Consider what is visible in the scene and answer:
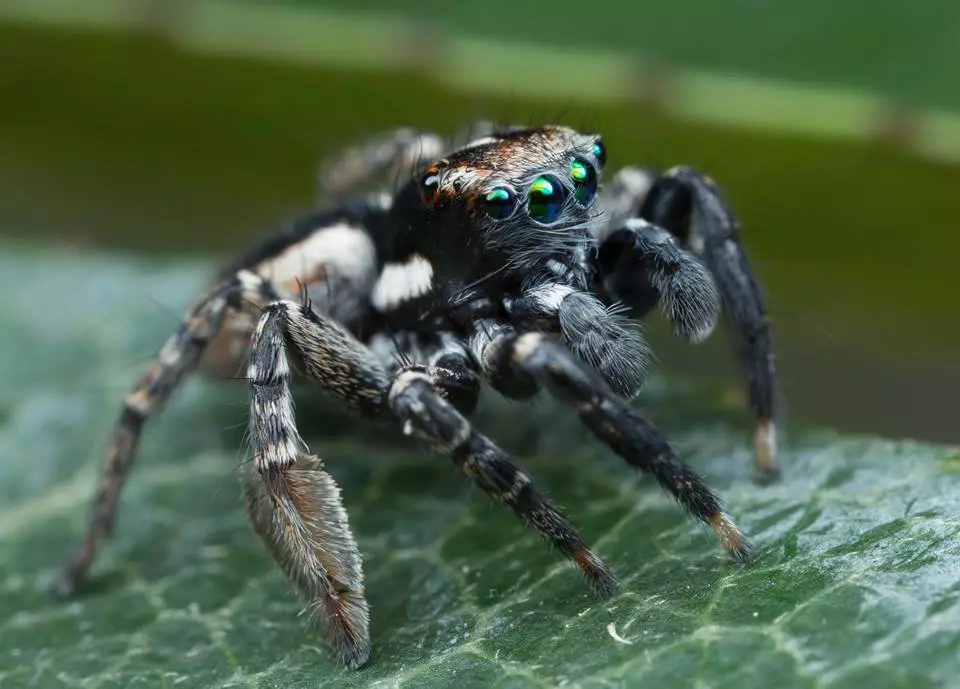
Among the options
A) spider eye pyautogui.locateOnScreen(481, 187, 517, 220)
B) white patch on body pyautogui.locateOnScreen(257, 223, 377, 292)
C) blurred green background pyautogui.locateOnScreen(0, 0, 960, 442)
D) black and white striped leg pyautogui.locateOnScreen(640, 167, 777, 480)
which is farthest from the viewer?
blurred green background pyautogui.locateOnScreen(0, 0, 960, 442)

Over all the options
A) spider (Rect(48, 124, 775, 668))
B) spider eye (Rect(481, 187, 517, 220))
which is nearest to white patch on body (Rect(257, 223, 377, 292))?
spider (Rect(48, 124, 775, 668))

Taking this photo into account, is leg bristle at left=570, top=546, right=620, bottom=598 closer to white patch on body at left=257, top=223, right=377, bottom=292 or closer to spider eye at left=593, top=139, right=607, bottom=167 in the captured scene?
spider eye at left=593, top=139, right=607, bottom=167

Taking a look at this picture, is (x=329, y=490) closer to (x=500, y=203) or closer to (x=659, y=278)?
(x=500, y=203)

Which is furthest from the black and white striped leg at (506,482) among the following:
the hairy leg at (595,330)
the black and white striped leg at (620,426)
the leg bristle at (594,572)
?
the hairy leg at (595,330)

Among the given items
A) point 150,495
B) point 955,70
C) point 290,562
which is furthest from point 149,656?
point 955,70

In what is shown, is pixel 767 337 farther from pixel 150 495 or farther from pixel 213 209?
pixel 213 209

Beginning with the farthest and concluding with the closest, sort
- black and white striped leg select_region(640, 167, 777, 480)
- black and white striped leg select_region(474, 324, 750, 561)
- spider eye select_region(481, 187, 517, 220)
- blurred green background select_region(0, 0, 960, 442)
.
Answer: blurred green background select_region(0, 0, 960, 442), black and white striped leg select_region(640, 167, 777, 480), spider eye select_region(481, 187, 517, 220), black and white striped leg select_region(474, 324, 750, 561)

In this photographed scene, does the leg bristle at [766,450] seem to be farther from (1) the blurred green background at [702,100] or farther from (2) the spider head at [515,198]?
(2) the spider head at [515,198]
